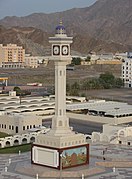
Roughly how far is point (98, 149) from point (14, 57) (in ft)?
292

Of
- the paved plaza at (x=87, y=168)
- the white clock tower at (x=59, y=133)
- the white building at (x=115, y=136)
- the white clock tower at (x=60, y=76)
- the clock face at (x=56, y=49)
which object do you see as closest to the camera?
the paved plaza at (x=87, y=168)

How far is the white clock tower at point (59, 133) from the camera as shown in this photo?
84.3 ft

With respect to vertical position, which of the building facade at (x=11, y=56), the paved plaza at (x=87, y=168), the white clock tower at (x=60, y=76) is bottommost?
the paved plaza at (x=87, y=168)

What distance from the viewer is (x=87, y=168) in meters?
A: 26.1

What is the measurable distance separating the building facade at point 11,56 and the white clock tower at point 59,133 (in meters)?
91.1

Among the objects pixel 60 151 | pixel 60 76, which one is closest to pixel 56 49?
pixel 60 76

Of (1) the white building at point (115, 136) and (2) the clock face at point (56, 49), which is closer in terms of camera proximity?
(2) the clock face at point (56, 49)

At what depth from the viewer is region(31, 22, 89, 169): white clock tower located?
84.3 feet

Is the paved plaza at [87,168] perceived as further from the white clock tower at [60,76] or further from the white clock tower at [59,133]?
the white clock tower at [60,76]

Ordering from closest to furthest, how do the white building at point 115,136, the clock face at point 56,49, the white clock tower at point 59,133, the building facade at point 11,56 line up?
the white clock tower at point 59,133 < the clock face at point 56,49 < the white building at point 115,136 < the building facade at point 11,56

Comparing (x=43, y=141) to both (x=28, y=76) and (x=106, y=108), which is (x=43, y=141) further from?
(x=28, y=76)

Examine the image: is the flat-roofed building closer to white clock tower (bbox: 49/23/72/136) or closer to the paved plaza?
the paved plaza

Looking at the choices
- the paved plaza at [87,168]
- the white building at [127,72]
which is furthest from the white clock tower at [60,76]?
the white building at [127,72]

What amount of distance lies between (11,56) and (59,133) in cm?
9372
